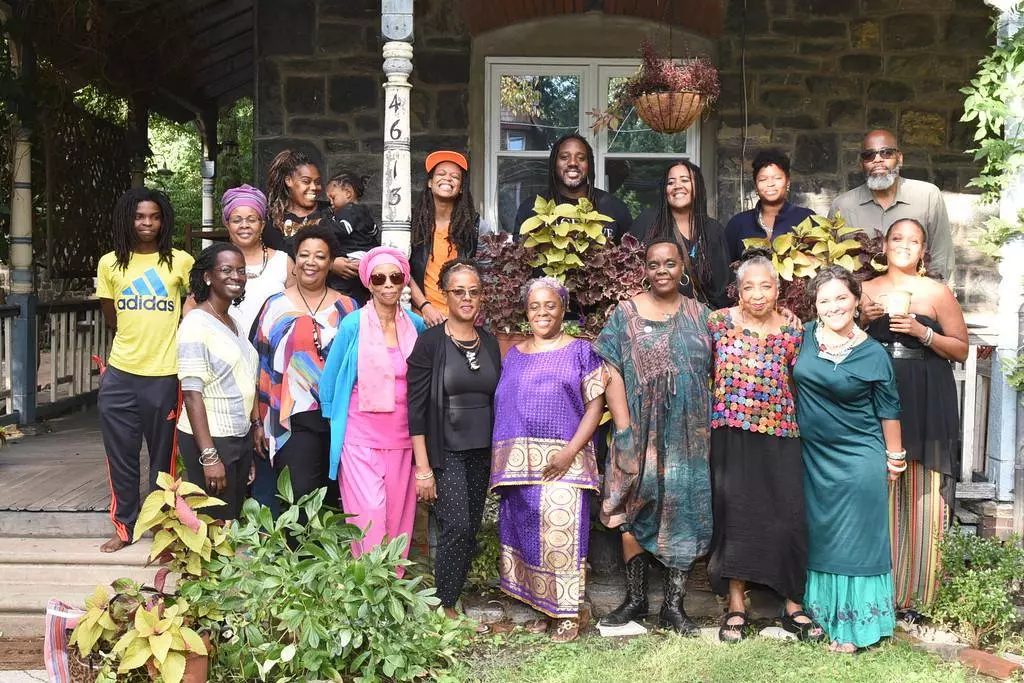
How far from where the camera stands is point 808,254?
4906 mm

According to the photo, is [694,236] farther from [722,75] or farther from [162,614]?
[722,75]

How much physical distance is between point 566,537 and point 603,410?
1.94 ft

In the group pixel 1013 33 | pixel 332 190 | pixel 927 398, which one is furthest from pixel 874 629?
pixel 332 190

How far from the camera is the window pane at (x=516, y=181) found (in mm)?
8102

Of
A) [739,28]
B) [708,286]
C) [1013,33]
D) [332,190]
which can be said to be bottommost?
[708,286]

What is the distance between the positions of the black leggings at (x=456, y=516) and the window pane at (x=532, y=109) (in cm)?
402

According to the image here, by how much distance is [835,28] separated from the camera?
780 centimetres

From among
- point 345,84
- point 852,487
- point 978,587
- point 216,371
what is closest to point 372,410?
point 216,371

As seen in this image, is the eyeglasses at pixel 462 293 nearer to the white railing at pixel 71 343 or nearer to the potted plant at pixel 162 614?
the potted plant at pixel 162 614

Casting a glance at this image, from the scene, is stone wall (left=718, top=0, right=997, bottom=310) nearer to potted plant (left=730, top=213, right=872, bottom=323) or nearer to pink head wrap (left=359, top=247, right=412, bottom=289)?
potted plant (left=730, top=213, right=872, bottom=323)

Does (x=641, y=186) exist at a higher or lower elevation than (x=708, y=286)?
higher

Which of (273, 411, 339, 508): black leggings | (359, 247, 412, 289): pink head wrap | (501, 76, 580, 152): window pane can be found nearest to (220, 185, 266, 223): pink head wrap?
(359, 247, 412, 289): pink head wrap

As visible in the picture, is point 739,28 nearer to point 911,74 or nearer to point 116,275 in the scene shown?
point 911,74

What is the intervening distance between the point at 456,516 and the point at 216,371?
1198 millimetres
